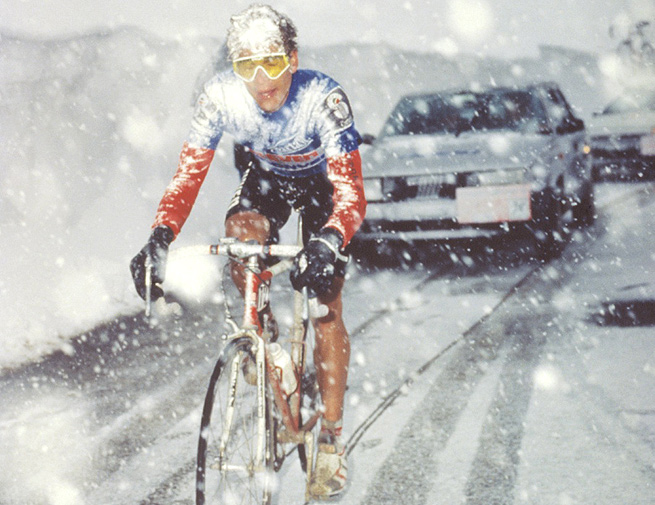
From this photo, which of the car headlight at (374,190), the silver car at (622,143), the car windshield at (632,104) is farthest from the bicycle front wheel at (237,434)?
the car windshield at (632,104)

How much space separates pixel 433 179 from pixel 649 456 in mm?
4634

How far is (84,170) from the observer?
9.95 m

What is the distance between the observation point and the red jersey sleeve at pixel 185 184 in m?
2.99

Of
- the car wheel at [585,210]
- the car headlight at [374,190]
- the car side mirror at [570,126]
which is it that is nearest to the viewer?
the car headlight at [374,190]

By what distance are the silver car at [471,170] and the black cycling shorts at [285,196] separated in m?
4.21

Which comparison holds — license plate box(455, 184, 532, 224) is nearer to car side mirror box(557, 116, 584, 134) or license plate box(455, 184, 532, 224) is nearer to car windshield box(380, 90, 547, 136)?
car windshield box(380, 90, 547, 136)

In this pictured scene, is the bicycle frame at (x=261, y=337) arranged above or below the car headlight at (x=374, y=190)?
above

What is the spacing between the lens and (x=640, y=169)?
14297 mm

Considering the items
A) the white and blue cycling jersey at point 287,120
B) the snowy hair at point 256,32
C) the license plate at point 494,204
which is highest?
the snowy hair at point 256,32

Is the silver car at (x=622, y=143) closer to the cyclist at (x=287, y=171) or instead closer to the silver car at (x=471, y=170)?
the silver car at (x=471, y=170)

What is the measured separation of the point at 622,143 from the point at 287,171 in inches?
478

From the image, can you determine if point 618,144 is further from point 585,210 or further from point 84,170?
point 84,170

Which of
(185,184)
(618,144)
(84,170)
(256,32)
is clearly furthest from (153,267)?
(618,144)

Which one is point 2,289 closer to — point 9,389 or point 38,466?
point 9,389
